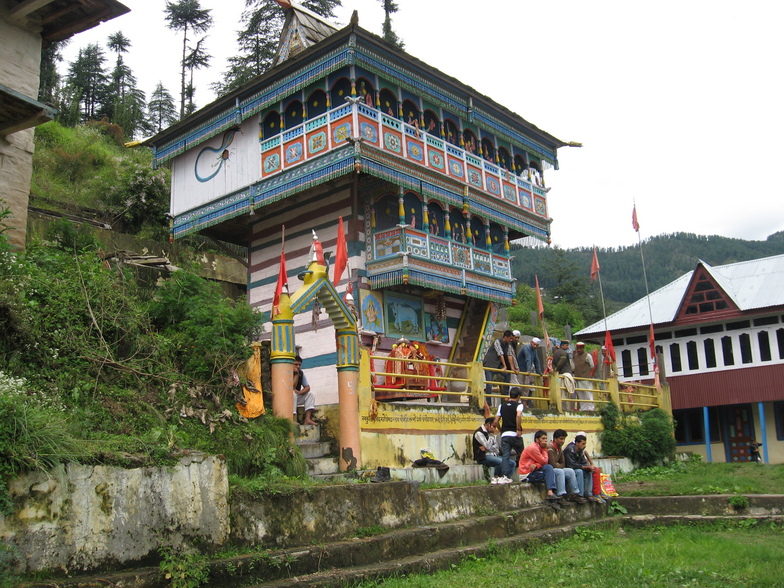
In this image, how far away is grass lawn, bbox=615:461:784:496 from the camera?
13.2 m

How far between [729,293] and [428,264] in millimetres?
15119

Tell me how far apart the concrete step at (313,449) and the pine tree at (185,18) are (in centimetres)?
4248

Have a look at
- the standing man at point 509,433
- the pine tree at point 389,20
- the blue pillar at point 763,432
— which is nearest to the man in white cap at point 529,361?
the standing man at point 509,433

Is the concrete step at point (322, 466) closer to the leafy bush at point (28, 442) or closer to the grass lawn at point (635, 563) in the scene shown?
the grass lawn at point (635, 563)

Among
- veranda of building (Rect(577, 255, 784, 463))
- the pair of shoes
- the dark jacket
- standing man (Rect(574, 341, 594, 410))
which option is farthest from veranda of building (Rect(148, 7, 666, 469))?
veranda of building (Rect(577, 255, 784, 463))

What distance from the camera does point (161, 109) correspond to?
57.7 m

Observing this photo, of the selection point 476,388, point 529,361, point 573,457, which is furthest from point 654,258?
point 573,457

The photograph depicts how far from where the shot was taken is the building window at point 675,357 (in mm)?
28334

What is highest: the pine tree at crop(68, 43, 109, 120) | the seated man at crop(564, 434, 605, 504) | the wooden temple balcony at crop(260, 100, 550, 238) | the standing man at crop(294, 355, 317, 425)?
the pine tree at crop(68, 43, 109, 120)

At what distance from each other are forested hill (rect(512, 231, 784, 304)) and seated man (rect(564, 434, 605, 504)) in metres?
64.3

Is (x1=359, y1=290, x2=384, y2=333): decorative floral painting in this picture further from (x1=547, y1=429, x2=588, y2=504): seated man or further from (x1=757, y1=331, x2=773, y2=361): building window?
(x1=757, y1=331, x2=773, y2=361): building window

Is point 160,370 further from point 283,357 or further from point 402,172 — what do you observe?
point 402,172

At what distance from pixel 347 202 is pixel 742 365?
1718 centimetres

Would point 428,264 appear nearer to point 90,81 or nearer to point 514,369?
point 514,369
